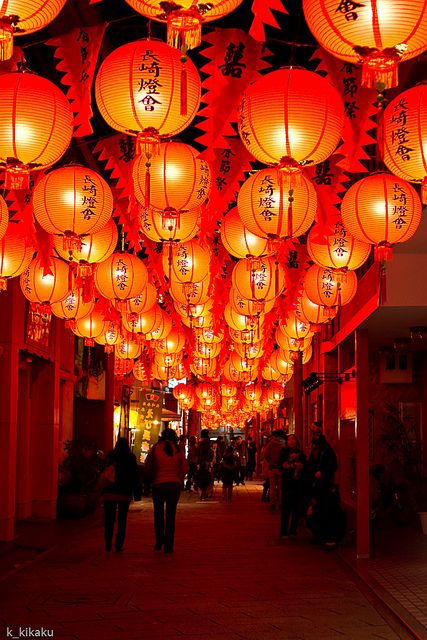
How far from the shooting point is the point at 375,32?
4.79 m

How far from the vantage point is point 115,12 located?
38.8 ft

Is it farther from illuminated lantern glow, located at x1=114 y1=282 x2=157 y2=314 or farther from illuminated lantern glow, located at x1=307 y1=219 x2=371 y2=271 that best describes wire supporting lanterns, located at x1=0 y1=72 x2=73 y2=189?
illuminated lantern glow, located at x1=114 y1=282 x2=157 y2=314

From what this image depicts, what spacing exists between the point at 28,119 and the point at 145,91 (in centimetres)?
96

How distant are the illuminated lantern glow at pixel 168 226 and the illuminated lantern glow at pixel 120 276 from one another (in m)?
2.08

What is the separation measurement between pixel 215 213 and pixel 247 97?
3.52m

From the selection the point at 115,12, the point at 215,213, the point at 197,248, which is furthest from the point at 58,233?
the point at 115,12

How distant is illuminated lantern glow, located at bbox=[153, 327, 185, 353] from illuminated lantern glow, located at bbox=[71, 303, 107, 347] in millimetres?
4611

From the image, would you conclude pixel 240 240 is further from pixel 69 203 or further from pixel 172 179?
pixel 69 203

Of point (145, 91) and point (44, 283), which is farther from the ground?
point (145, 91)

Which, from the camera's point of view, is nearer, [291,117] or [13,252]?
[291,117]

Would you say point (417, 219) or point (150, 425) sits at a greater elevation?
point (417, 219)

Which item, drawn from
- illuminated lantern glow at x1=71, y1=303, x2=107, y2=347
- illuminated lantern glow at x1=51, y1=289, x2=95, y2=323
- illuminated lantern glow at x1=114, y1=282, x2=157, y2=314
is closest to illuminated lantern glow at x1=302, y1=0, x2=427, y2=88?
illuminated lantern glow at x1=51, y1=289, x2=95, y2=323

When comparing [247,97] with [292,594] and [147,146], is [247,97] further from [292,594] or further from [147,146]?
[292,594]

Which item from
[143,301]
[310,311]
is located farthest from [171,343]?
[143,301]
